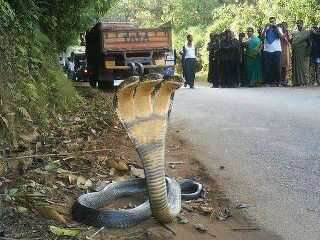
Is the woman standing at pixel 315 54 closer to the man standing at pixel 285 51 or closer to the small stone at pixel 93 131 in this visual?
the man standing at pixel 285 51

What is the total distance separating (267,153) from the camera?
6.59 metres

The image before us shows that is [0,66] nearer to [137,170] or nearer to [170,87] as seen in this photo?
[137,170]

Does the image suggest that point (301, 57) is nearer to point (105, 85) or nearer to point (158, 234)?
point (105, 85)

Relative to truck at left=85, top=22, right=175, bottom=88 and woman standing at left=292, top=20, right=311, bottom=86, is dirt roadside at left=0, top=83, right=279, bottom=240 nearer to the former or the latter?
truck at left=85, top=22, right=175, bottom=88

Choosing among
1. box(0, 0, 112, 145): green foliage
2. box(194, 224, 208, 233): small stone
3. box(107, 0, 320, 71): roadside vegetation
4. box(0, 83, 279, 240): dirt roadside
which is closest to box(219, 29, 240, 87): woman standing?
box(107, 0, 320, 71): roadside vegetation

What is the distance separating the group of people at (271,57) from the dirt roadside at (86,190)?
33.4ft

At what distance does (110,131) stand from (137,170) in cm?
213

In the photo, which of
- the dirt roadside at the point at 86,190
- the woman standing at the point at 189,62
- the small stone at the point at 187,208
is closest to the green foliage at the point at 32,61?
the dirt roadside at the point at 86,190

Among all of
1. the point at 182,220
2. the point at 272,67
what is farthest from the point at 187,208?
the point at 272,67

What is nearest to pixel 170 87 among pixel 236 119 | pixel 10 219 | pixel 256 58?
pixel 10 219

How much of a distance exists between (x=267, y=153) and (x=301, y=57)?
1088 centimetres

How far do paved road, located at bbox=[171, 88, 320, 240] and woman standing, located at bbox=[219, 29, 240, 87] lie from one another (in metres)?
5.76

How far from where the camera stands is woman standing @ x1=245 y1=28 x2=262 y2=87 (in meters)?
17.3

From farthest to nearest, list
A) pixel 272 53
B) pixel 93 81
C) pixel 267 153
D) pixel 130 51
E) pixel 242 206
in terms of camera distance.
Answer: pixel 93 81 < pixel 272 53 < pixel 130 51 < pixel 267 153 < pixel 242 206
